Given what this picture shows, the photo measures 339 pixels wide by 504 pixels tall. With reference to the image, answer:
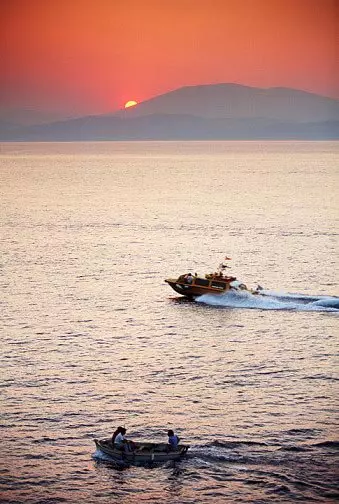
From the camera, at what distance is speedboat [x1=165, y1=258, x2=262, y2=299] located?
84375 millimetres

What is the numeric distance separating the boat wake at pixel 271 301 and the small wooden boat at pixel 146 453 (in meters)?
35.1

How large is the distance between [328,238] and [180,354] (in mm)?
63173

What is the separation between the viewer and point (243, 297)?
83.2 m

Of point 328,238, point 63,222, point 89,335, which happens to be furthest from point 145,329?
point 63,222

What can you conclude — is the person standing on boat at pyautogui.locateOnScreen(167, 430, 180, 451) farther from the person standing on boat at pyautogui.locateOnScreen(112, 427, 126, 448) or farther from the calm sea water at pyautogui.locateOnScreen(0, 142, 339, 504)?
the person standing on boat at pyautogui.locateOnScreen(112, 427, 126, 448)

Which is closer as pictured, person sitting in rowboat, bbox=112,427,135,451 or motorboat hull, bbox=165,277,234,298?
person sitting in rowboat, bbox=112,427,135,451

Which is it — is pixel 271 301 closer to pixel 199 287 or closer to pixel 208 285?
pixel 208 285

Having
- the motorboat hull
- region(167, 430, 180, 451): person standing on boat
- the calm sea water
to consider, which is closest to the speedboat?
the motorboat hull

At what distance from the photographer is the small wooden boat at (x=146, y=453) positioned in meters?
46.8

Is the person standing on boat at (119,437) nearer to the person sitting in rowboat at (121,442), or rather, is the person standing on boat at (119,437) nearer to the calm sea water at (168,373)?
the person sitting in rowboat at (121,442)

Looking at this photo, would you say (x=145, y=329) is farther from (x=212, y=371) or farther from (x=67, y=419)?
(x=67, y=419)

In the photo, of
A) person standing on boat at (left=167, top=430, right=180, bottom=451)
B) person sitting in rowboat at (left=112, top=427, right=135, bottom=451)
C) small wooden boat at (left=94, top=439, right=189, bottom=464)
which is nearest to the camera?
person standing on boat at (left=167, top=430, right=180, bottom=451)

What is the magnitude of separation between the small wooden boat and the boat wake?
115 ft

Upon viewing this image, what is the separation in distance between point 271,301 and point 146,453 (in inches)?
1464
